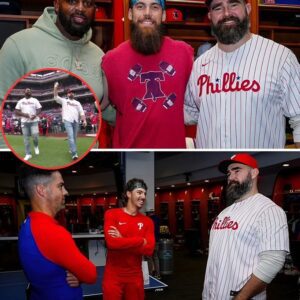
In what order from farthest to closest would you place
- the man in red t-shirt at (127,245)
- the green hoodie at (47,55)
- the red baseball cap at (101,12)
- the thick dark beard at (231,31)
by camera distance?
the red baseball cap at (101,12), the thick dark beard at (231,31), the green hoodie at (47,55), the man in red t-shirt at (127,245)

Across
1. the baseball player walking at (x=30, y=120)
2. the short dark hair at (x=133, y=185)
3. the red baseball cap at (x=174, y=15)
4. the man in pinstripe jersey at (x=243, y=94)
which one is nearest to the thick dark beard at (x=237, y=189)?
the man in pinstripe jersey at (x=243, y=94)

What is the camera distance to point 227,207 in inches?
46.6

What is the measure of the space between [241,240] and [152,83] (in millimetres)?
431

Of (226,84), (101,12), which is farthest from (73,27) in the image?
(101,12)

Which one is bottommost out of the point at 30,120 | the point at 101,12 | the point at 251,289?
the point at 251,289

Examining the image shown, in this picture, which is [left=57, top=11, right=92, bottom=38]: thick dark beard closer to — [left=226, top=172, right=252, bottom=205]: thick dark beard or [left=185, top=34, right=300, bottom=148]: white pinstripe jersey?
[left=185, top=34, right=300, bottom=148]: white pinstripe jersey

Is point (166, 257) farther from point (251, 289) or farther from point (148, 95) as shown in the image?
point (148, 95)

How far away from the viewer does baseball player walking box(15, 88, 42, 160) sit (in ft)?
3.27

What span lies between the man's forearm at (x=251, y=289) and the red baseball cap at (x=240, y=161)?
0.27 m

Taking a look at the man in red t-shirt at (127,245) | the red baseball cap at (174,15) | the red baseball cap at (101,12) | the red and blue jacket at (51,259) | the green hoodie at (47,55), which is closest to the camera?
the red and blue jacket at (51,259)

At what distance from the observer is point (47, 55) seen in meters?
1.18

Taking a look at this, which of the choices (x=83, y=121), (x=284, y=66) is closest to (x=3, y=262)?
(x=83, y=121)

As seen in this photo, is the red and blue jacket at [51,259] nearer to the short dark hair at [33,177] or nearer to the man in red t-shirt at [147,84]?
the short dark hair at [33,177]

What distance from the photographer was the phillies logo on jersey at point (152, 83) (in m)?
1.13
